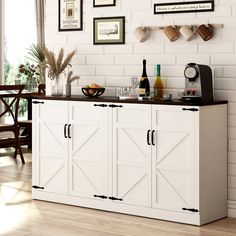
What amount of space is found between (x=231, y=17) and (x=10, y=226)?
93.6 inches

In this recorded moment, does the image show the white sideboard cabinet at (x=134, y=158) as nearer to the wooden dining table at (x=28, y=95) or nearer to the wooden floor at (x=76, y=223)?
Result: the wooden floor at (x=76, y=223)

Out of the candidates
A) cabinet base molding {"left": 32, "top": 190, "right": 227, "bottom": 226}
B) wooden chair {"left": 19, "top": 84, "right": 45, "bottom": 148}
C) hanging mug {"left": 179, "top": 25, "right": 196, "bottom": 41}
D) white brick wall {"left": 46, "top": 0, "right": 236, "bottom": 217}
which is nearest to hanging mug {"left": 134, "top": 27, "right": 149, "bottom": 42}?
white brick wall {"left": 46, "top": 0, "right": 236, "bottom": 217}

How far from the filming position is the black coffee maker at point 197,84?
5105 millimetres

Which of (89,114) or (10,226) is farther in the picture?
(89,114)

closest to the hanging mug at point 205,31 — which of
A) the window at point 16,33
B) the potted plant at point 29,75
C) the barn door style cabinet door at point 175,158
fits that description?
the barn door style cabinet door at point 175,158

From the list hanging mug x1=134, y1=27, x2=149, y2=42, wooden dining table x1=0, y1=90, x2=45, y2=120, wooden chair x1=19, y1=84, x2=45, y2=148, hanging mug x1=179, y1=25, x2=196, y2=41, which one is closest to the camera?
hanging mug x1=179, y1=25, x2=196, y2=41

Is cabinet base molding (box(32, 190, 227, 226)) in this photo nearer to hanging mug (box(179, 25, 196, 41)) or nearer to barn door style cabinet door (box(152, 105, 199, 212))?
barn door style cabinet door (box(152, 105, 199, 212))

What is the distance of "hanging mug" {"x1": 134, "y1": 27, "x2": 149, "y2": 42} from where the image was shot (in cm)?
565

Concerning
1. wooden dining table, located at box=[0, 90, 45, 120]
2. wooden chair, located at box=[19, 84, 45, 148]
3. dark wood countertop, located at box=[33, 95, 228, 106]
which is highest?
dark wood countertop, located at box=[33, 95, 228, 106]

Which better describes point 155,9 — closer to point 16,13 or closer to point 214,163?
point 214,163

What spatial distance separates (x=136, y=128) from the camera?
5312 millimetres

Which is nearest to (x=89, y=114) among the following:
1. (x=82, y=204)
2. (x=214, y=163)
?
(x=82, y=204)

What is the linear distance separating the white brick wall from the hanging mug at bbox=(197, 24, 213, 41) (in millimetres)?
63

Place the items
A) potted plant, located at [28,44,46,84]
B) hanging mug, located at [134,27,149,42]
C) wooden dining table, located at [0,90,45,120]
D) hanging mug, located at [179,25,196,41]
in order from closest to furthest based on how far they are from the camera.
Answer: hanging mug, located at [179,25,196,41] → hanging mug, located at [134,27,149,42] → wooden dining table, located at [0,90,45,120] → potted plant, located at [28,44,46,84]
